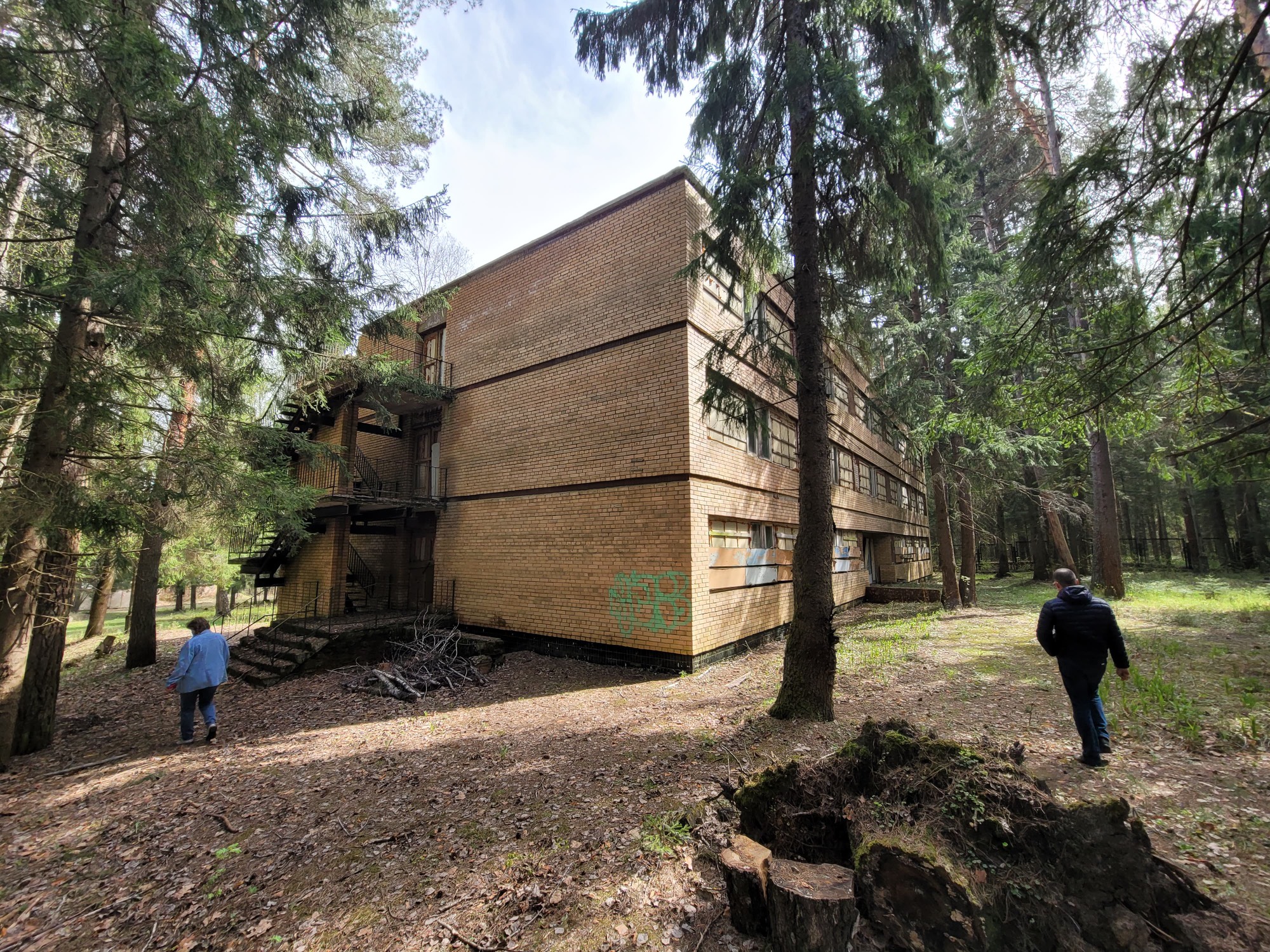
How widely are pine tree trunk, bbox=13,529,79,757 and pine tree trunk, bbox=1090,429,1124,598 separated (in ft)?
73.3

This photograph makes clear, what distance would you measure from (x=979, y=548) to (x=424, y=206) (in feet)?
127

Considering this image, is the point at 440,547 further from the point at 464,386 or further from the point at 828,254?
the point at 828,254

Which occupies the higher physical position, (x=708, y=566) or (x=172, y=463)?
(x=172, y=463)

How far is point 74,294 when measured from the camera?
5.12 metres

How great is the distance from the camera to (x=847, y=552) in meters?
16.9

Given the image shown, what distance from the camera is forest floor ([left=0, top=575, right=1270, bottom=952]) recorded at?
120 inches

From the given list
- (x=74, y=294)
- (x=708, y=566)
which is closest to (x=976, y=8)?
(x=708, y=566)

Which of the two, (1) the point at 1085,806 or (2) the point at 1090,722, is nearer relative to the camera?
(1) the point at 1085,806

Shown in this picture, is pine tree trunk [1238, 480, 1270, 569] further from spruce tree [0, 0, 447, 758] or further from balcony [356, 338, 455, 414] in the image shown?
spruce tree [0, 0, 447, 758]

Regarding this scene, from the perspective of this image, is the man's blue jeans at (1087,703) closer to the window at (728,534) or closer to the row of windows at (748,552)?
the row of windows at (748,552)

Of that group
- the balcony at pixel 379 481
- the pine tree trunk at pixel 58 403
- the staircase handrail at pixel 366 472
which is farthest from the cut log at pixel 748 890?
the staircase handrail at pixel 366 472

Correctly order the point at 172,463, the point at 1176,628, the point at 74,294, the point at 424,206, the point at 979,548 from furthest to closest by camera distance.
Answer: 1. the point at 979,548
2. the point at 1176,628
3. the point at 424,206
4. the point at 172,463
5. the point at 74,294

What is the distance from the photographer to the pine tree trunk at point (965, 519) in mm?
14281

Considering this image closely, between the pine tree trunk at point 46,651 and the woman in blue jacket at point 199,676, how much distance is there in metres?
1.34
